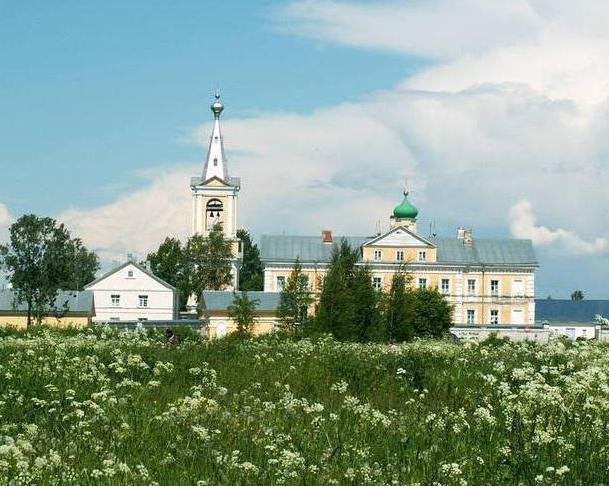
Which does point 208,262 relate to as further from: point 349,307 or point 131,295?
point 349,307

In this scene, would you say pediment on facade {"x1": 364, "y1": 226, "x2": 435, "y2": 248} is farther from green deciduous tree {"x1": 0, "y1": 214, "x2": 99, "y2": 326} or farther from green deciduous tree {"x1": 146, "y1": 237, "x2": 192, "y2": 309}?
green deciduous tree {"x1": 0, "y1": 214, "x2": 99, "y2": 326}

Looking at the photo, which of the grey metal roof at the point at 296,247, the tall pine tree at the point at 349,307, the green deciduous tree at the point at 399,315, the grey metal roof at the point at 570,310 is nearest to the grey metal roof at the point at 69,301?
the grey metal roof at the point at 296,247

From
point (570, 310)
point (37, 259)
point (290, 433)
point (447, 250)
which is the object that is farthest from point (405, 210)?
point (290, 433)

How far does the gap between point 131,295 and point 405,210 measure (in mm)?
26026

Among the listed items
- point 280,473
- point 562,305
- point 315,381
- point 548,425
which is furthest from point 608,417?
point 562,305

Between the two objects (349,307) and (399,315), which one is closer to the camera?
(349,307)

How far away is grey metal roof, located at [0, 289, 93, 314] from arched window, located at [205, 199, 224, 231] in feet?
68.7

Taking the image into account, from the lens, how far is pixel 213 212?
104375mm

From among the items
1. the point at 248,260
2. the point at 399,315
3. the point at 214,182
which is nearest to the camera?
the point at 399,315

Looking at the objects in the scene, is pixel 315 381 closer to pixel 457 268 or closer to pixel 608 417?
pixel 608 417

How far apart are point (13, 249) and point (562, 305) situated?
7192 cm

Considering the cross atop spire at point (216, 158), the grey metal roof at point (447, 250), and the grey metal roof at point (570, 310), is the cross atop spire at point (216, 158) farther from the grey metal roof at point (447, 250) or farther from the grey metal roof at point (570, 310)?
the grey metal roof at point (570, 310)

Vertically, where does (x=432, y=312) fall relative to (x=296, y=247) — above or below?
below

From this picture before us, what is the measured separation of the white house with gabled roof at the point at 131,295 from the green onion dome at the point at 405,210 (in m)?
22.2
